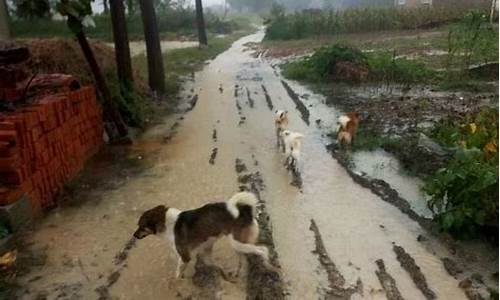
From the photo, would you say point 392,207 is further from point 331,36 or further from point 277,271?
point 331,36

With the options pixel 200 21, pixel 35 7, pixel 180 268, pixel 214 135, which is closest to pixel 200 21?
pixel 200 21

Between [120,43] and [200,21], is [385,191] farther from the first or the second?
[200,21]

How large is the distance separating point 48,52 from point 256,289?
804 centimetres

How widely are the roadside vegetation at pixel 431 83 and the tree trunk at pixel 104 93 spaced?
15.3ft

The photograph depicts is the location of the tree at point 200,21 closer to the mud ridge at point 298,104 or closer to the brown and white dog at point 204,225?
the mud ridge at point 298,104

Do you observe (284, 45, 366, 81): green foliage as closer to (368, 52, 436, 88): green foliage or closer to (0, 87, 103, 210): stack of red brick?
(368, 52, 436, 88): green foliage

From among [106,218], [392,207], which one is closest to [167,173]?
[106,218]

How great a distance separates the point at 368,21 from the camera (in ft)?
115

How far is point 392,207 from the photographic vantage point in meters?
7.20

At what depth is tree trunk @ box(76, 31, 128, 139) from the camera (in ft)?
31.6

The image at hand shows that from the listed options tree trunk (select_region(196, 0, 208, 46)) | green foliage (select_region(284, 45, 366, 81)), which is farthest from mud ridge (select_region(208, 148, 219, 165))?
tree trunk (select_region(196, 0, 208, 46))

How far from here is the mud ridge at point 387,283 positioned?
16.5 ft

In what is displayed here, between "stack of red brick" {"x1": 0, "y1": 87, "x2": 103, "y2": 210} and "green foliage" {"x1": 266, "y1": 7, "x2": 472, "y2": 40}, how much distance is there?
2766 cm

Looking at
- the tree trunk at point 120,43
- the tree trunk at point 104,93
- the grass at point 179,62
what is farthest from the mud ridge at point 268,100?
the tree trunk at point 104,93
